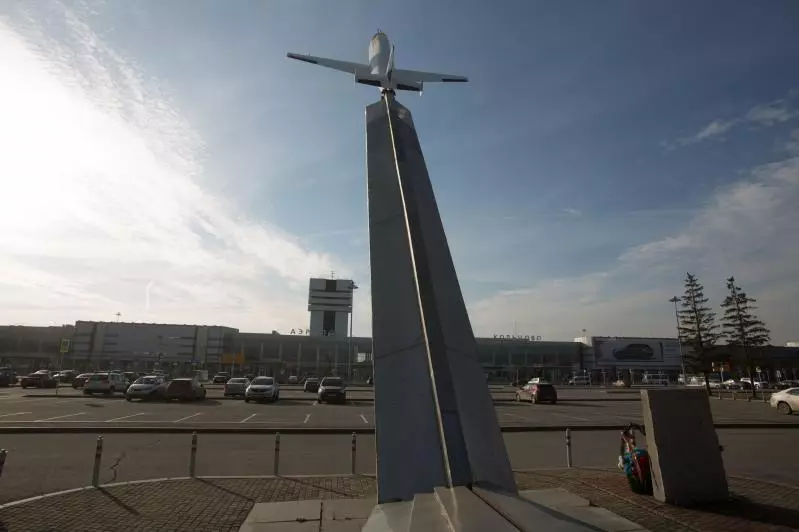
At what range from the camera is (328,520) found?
6.78 meters

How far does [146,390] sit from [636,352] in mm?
107248

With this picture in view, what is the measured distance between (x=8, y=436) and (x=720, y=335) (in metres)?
62.2

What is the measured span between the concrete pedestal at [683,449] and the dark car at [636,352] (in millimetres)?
110631

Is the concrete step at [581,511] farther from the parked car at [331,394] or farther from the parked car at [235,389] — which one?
the parked car at [235,389]

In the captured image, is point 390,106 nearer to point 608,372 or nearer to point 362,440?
point 362,440

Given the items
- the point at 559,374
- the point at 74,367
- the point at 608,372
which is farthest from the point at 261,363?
the point at 608,372

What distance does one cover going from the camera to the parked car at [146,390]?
95.7ft

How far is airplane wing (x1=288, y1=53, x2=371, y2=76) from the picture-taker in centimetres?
1230

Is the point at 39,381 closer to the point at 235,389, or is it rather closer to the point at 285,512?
the point at 235,389

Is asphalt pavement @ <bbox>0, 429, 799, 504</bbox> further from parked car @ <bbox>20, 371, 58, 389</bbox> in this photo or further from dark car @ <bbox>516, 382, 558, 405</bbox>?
parked car @ <bbox>20, 371, 58, 389</bbox>

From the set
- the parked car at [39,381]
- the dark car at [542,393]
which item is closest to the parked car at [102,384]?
the parked car at [39,381]

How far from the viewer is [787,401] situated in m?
26.4

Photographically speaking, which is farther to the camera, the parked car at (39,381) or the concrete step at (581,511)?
the parked car at (39,381)

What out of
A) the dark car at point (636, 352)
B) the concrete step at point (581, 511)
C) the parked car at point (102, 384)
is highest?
the dark car at point (636, 352)
